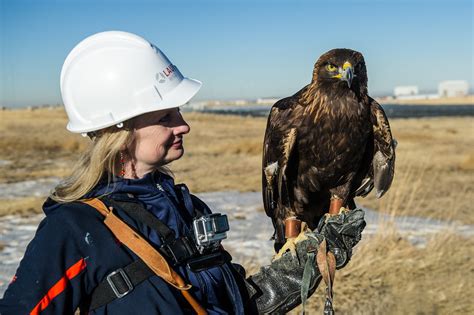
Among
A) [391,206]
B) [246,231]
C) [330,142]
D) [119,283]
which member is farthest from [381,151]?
[391,206]

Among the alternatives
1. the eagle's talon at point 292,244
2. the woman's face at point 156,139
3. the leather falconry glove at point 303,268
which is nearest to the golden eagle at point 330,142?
the eagle's talon at point 292,244

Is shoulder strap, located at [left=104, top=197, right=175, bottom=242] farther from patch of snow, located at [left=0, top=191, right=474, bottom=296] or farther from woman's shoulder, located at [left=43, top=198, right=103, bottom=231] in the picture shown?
patch of snow, located at [left=0, top=191, right=474, bottom=296]

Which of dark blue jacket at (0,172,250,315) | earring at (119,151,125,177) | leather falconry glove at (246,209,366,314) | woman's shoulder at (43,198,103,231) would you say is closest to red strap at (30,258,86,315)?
dark blue jacket at (0,172,250,315)

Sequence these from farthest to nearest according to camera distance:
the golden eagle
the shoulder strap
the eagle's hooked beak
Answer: the golden eagle
the eagle's hooked beak
the shoulder strap

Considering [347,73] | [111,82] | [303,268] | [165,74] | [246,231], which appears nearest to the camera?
[111,82]

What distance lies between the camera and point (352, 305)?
5.02 m

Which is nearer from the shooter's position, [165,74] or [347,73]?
[165,74]

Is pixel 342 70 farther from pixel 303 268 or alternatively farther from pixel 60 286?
pixel 60 286

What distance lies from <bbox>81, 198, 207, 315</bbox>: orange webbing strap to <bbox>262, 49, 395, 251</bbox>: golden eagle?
160 cm

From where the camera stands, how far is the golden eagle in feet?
10.8

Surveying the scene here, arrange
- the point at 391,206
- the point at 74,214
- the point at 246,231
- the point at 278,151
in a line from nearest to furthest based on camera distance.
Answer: the point at 74,214
the point at 278,151
the point at 246,231
the point at 391,206

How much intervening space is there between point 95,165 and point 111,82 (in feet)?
1.10

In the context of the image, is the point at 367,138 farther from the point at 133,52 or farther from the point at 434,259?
the point at 434,259

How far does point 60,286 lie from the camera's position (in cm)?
177
